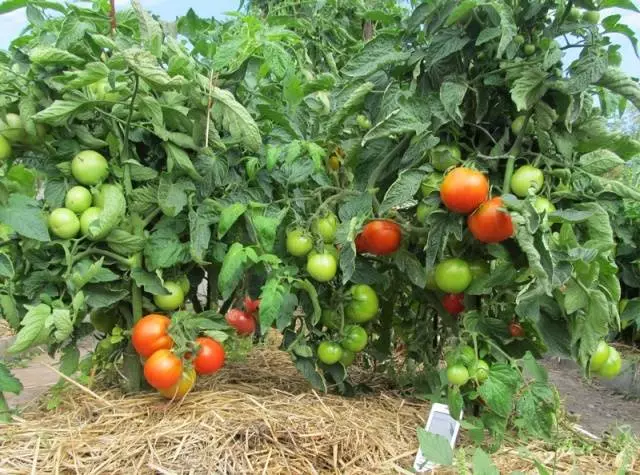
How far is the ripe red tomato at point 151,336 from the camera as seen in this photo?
185cm

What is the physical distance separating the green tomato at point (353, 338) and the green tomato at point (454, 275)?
0.35 meters

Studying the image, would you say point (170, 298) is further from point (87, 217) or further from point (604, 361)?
point (604, 361)

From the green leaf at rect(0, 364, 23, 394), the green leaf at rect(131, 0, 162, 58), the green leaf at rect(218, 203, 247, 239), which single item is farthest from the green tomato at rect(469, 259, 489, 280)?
the green leaf at rect(0, 364, 23, 394)

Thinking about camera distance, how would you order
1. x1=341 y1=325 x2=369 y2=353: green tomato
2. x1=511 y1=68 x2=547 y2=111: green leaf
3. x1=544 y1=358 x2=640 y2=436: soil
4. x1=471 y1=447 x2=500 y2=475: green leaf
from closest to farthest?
x1=471 y1=447 x2=500 y2=475: green leaf, x1=511 y1=68 x2=547 y2=111: green leaf, x1=341 y1=325 x2=369 y2=353: green tomato, x1=544 y1=358 x2=640 y2=436: soil

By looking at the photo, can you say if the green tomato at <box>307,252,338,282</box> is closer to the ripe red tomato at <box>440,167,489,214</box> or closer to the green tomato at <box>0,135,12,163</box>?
the ripe red tomato at <box>440,167,489,214</box>

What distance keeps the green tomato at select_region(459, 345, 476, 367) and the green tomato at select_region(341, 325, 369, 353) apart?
15.3 inches

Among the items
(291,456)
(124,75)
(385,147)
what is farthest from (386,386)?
(124,75)

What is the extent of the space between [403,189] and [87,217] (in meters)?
0.89

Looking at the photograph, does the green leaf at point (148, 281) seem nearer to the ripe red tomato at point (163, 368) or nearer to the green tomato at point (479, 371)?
the ripe red tomato at point (163, 368)

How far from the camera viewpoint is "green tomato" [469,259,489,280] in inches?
70.3

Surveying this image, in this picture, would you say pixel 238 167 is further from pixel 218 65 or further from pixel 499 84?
pixel 499 84

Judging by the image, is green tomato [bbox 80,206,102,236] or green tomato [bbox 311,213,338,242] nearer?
green tomato [bbox 80,206,102,236]

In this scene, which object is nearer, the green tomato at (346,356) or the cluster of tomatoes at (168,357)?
the cluster of tomatoes at (168,357)

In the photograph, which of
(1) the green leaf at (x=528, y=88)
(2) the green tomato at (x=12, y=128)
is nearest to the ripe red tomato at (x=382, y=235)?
(1) the green leaf at (x=528, y=88)
